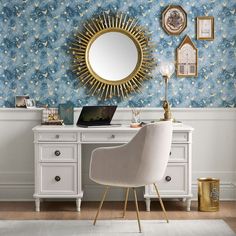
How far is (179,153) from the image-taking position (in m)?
5.42

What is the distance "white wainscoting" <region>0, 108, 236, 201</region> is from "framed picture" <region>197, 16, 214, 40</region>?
0.72 metres

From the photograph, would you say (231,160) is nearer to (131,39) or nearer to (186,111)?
(186,111)

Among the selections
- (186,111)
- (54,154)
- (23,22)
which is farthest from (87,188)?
(23,22)

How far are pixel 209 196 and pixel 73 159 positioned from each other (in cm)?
127

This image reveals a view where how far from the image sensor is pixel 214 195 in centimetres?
545

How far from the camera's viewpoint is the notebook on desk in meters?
5.47

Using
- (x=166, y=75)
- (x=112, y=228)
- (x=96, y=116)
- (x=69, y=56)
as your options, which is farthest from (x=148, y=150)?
(x=69, y=56)

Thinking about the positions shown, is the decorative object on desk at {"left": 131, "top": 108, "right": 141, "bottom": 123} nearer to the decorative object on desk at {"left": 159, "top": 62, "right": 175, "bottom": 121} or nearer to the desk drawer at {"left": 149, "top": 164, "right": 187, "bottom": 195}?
the decorative object on desk at {"left": 159, "top": 62, "right": 175, "bottom": 121}

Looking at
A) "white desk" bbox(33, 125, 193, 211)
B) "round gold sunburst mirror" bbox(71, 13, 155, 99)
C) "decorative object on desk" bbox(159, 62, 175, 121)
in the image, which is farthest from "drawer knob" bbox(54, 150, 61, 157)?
"decorative object on desk" bbox(159, 62, 175, 121)

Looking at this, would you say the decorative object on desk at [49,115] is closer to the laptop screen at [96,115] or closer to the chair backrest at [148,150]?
the laptop screen at [96,115]

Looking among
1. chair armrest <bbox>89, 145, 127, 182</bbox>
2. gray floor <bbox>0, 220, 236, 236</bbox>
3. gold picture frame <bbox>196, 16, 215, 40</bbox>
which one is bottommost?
gray floor <bbox>0, 220, 236, 236</bbox>

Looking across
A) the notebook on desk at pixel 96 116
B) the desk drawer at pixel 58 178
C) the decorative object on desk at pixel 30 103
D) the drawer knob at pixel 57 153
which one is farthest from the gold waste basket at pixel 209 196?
the decorative object on desk at pixel 30 103

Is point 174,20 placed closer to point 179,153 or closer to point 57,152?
point 179,153

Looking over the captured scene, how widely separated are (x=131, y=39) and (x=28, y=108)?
1.21 metres
